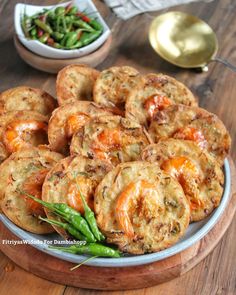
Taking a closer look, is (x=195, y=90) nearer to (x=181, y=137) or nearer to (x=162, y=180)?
(x=181, y=137)

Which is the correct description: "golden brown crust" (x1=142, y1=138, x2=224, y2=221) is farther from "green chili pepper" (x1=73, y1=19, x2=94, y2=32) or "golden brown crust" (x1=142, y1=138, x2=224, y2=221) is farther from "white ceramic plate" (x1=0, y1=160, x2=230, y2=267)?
"green chili pepper" (x1=73, y1=19, x2=94, y2=32)

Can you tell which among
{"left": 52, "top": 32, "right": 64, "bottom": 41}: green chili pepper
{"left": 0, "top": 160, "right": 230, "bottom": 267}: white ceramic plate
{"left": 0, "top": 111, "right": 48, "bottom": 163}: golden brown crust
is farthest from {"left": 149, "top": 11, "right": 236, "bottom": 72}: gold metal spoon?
{"left": 0, "top": 160, "right": 230, "bottom": 267}: white ceramic plate

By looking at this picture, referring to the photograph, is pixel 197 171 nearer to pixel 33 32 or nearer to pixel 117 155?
pixel 117 155

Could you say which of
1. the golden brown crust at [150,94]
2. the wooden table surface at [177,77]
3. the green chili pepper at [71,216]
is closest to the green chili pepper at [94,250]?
the green chili pepper at [71,216]

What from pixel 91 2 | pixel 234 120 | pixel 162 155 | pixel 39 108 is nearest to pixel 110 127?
pixel 162 155

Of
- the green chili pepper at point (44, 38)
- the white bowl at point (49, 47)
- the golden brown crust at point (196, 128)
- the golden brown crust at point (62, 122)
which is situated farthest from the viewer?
the green chili pepper at point (44, 38)

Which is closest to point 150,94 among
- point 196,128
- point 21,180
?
point 196,128

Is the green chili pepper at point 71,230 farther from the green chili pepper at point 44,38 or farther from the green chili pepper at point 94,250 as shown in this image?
the green chili pepper at point 44,38

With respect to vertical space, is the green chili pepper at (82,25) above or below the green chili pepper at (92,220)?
below
